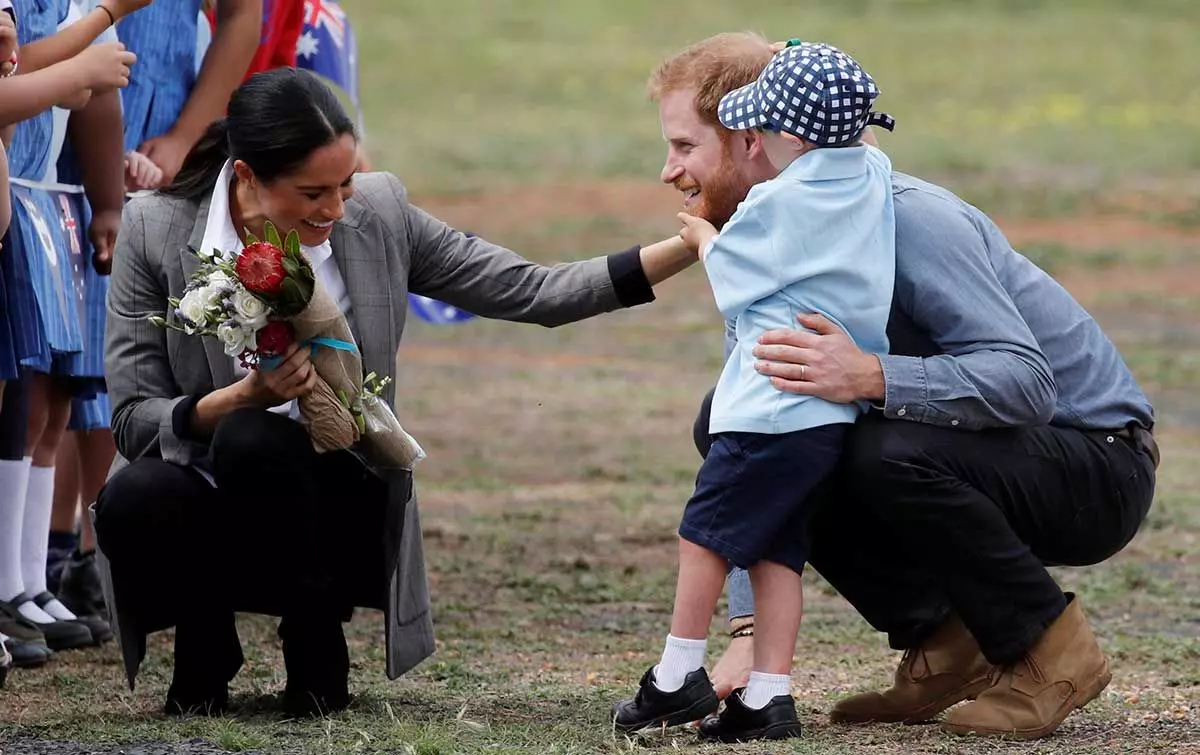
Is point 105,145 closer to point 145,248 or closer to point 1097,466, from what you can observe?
point 145,248

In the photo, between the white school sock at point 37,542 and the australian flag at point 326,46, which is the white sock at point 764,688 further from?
the australian flag at point 326,46

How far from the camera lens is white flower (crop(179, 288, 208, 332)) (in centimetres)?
390

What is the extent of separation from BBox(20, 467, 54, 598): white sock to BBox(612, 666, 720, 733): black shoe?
2071 millimetres

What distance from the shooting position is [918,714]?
428cm

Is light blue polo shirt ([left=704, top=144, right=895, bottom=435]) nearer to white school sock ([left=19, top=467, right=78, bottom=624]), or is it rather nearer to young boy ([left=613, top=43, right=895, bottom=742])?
young boy ([left=613, top=43, right=895, bottom=742])

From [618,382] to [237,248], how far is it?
7211mm

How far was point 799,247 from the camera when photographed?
12.6 feet

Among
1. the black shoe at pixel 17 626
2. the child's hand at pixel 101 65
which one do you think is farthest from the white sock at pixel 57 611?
the child's hand at pixel 101 65

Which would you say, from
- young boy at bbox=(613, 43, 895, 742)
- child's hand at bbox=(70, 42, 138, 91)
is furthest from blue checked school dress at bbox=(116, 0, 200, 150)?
young boy at bbox=(613, 43, 895, 742)

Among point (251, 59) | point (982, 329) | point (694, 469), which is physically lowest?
point (694, 469)

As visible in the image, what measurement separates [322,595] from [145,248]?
802mm

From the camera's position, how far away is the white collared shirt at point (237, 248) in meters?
4.23

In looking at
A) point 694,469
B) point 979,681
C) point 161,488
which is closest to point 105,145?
point 161,488

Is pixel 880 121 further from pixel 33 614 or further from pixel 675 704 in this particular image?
pixel 33 614
